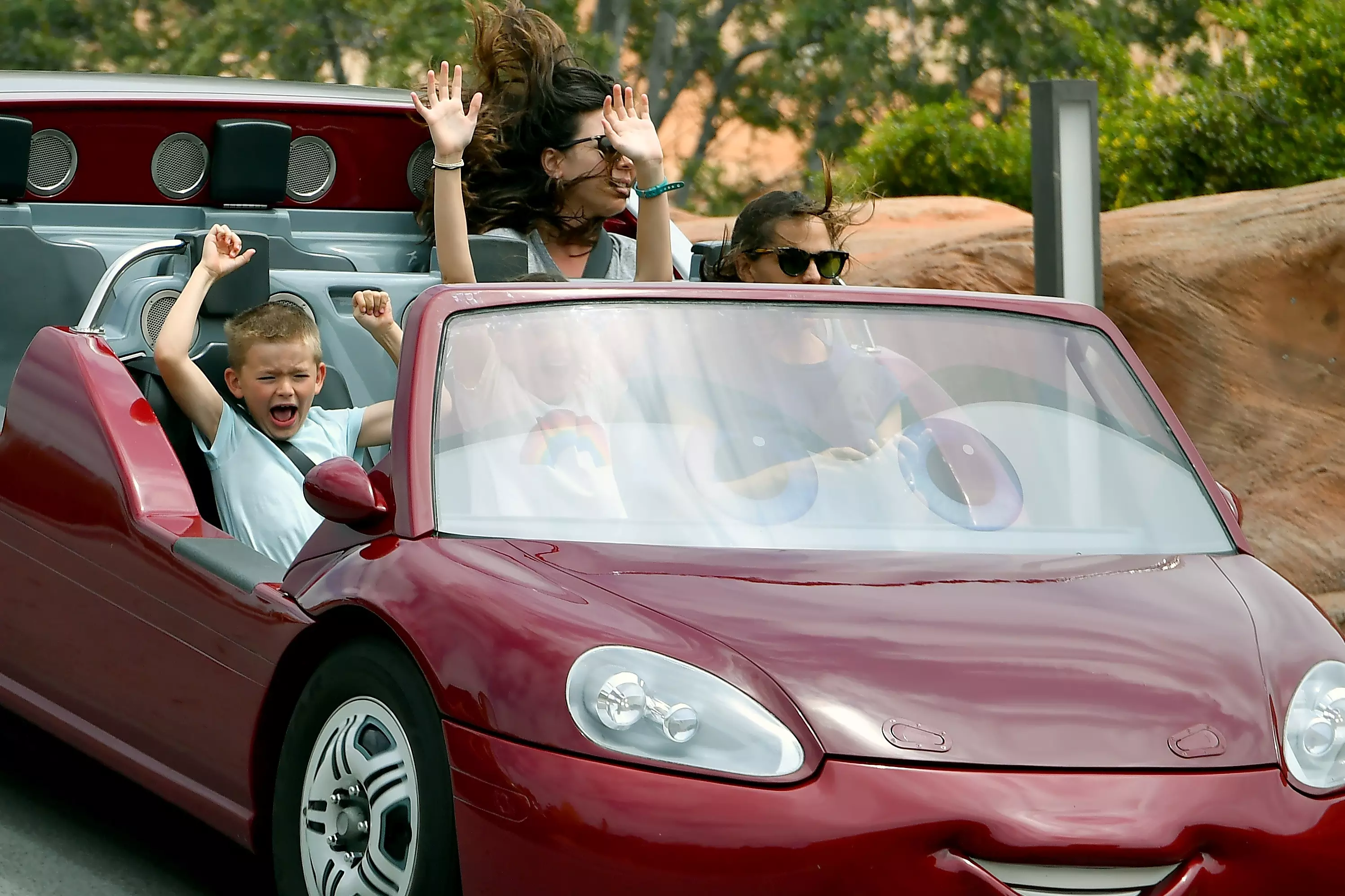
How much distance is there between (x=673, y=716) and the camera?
2.91 m

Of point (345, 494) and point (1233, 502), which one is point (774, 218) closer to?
point (1233, 502)

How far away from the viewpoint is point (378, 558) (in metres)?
3.47

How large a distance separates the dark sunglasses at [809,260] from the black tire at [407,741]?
2.10m

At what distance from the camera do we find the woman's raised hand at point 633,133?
5484 mm

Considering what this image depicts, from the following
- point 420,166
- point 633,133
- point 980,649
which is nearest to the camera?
point 980,649

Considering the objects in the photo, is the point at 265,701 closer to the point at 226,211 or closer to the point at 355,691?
the point at 355,691

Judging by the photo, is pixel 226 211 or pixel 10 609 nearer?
pixel 10 609

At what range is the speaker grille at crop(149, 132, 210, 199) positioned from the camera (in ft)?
20.8

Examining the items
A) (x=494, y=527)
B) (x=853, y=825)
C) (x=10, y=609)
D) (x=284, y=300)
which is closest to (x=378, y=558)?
(x=494, y=527)

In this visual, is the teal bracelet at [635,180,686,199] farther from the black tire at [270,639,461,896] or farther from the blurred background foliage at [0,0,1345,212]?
the blurred background foliage at [0,0,1345,212]

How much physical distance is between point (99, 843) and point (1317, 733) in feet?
9.49

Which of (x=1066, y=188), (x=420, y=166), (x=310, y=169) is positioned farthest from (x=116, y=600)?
(x=1066, y=188)

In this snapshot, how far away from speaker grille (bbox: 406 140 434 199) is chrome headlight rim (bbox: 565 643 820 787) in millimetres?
4157

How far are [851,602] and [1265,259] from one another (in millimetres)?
7701
